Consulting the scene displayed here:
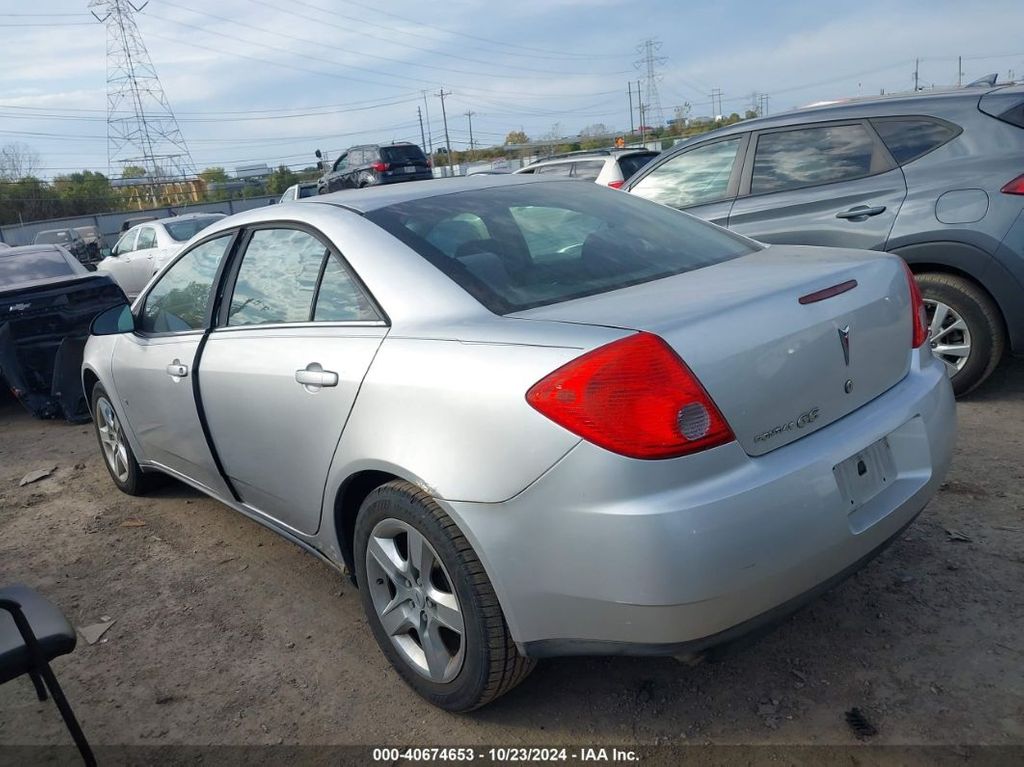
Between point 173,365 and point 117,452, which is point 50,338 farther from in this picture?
point 173,365

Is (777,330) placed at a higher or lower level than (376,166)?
lower

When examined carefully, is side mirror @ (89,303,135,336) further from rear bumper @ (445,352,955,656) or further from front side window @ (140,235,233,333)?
rear bumper @ (445,352,955,656)

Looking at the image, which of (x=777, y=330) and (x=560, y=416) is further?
(x=777, y=330)

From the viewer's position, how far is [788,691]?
96.2 inches

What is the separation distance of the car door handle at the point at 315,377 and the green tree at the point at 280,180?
60.7 metres

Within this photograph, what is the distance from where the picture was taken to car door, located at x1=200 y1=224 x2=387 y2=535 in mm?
2641

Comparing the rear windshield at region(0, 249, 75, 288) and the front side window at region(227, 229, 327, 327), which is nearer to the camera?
the front side window at region(227, 229, 327, 327)

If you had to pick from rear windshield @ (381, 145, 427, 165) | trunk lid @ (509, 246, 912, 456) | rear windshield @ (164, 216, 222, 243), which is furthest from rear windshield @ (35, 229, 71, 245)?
trunk lid @ (509, 246, 912, 456)

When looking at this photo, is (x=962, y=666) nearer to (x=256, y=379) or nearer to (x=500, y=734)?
(x=500, y=734)

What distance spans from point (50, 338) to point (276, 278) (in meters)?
4.55

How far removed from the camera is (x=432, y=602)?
241 cm

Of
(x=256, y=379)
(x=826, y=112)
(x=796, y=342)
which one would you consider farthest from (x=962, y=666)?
(x=826, y=112)

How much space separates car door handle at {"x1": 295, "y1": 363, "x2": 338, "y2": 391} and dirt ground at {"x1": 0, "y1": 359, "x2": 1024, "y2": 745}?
1.00 m

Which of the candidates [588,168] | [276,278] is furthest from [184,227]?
[276,278]
